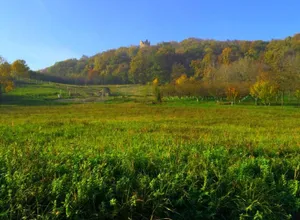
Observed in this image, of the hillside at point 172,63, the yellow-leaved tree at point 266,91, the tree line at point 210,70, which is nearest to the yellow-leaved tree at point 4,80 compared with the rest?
the tree line at point 210,70

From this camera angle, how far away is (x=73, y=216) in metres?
3.99

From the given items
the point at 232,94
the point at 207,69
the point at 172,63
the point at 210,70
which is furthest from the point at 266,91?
the point at 172,63

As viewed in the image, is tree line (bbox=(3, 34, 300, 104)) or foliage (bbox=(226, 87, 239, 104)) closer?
tree line (bbox=(3, 34, 300, 104))

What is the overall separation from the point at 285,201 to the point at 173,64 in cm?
14707

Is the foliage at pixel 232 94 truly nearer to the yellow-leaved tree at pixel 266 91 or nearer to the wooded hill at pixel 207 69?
the wooded hill at pixel 207 69

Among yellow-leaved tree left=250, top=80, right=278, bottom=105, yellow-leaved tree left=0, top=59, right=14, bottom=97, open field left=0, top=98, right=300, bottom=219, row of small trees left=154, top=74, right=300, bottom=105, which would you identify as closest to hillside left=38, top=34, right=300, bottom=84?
row of small trees left=154, top=74, right=300, bottom=105

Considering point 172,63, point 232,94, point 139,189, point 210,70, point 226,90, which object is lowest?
point 232,94

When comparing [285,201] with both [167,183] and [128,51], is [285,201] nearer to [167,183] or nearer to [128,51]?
[167,183]

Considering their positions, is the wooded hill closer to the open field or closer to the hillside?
the hillside

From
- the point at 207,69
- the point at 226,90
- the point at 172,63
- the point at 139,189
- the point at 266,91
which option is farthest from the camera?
the point at 172,63

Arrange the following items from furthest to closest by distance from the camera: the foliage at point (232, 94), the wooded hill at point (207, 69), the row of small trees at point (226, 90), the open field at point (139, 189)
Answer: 1. the wooded hill at point (207, 69)
2. the foliage at point (232, 94)
3. the row of small trees at point (226, 90)
4. the open field at point (139, 189)

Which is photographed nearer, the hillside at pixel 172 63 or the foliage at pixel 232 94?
the foliage at pixel 232 94

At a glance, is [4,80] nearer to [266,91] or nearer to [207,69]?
[266,91]

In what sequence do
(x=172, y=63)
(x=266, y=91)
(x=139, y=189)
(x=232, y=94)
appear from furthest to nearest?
1. (x=172, y=63)
2. (x=232, y=94)
3. (x=266, y=91)
4. (x=139, y=189)
